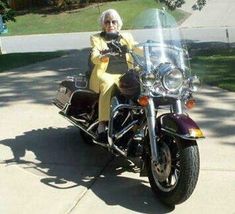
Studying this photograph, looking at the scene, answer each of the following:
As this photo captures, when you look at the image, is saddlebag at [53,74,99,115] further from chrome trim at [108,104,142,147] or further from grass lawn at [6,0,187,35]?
grass lawn at [6,0,187,35]

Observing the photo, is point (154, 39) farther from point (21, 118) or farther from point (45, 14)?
point (45, 14)

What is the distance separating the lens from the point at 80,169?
15.7 ft

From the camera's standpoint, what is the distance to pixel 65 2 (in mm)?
29609

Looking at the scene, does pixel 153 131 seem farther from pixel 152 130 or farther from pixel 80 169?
pixel 80 169

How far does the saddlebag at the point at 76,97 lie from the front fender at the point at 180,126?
1095 mm

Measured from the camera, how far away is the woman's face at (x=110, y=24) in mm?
4980

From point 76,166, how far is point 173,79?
4.67ft

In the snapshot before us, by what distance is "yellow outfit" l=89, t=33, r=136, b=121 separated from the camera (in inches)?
183

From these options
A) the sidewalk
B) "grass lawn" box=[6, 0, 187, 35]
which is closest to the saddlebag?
the sidewalk

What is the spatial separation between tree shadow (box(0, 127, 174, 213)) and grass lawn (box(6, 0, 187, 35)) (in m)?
17.7

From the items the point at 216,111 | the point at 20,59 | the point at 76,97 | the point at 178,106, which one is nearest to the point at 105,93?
the point at 76,97

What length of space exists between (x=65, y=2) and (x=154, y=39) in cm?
2589

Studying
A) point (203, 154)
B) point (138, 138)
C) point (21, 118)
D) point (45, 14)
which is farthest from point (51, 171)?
point (45, 14)

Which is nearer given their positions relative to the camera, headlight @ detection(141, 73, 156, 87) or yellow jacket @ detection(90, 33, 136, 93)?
headlight @ detection(141, 73, 156, 87)
